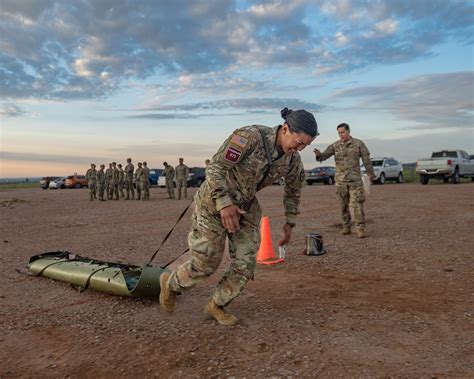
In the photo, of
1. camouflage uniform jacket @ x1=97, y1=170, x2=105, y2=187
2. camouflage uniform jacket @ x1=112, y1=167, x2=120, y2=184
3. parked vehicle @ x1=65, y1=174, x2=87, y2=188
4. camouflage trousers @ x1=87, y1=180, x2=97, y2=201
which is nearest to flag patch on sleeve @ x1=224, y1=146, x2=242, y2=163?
camouflage uniform jacket @ x1=112, y1=167, x2=120, y2=184

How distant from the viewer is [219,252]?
376 centimetres

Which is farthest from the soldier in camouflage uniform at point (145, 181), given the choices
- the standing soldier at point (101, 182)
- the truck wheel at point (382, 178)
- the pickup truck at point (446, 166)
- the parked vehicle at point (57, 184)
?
the parked vehicle at point (57, 184)

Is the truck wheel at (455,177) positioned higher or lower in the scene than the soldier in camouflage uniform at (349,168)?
lower

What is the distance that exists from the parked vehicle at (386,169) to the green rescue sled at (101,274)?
24533mm

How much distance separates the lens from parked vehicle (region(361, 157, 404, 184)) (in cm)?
2825

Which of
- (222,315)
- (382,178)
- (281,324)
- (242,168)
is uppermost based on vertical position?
(242,168)

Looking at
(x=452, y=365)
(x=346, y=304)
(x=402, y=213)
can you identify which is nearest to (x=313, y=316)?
(x=346, y=304)

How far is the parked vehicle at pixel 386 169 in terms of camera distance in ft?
92.7

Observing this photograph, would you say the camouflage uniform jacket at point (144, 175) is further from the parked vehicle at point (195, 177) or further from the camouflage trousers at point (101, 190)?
the parked vehicle at point (195, 177)

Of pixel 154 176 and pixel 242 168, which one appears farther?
pixel 154 176

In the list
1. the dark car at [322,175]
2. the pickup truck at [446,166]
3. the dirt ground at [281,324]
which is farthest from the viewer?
the dark car at [322,175]

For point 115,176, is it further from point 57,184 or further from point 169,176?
point 57,184

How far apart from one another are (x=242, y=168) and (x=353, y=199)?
5237mm

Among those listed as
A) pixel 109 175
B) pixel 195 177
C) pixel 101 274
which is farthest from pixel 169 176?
pixel 101 274
